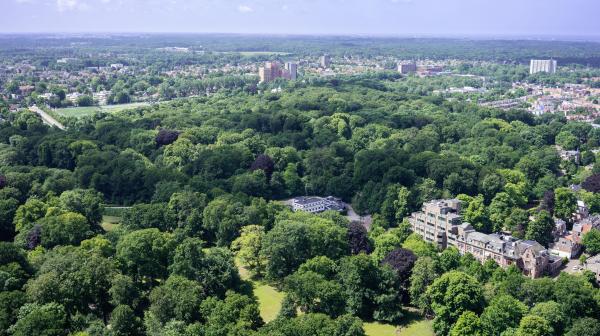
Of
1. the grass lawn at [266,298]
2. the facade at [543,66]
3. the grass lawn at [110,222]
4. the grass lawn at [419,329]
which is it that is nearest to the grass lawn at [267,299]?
the grass lawn at [266,298]

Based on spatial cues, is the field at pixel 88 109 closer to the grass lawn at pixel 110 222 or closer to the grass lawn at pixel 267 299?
the grass lawn at pixel 110 222

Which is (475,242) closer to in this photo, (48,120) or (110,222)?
(110,222)

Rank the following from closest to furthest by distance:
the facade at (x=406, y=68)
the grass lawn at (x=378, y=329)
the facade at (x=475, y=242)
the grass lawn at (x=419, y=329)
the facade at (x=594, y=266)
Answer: the grass lawn at (x=419, y=329) → the grass lawn at (x=378, y=329) → the facade at (x=594, y=266) → the facade at (x=475, y=242) → the facade at (x=406, y=68)

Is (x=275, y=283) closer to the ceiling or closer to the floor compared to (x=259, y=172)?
closer to the floor

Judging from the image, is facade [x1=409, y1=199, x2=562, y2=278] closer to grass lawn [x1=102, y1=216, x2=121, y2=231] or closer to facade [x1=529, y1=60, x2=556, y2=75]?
grass lawn [x1=102, y1=216, x2=121, y2=231]

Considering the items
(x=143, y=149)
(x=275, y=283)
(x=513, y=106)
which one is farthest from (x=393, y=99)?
(x=275, y=283)

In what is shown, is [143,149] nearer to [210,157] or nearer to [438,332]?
[210,157]

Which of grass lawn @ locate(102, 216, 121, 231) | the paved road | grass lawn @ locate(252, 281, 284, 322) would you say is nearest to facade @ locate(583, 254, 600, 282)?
grass lawn @ locate(252, 281, 284, 322)
